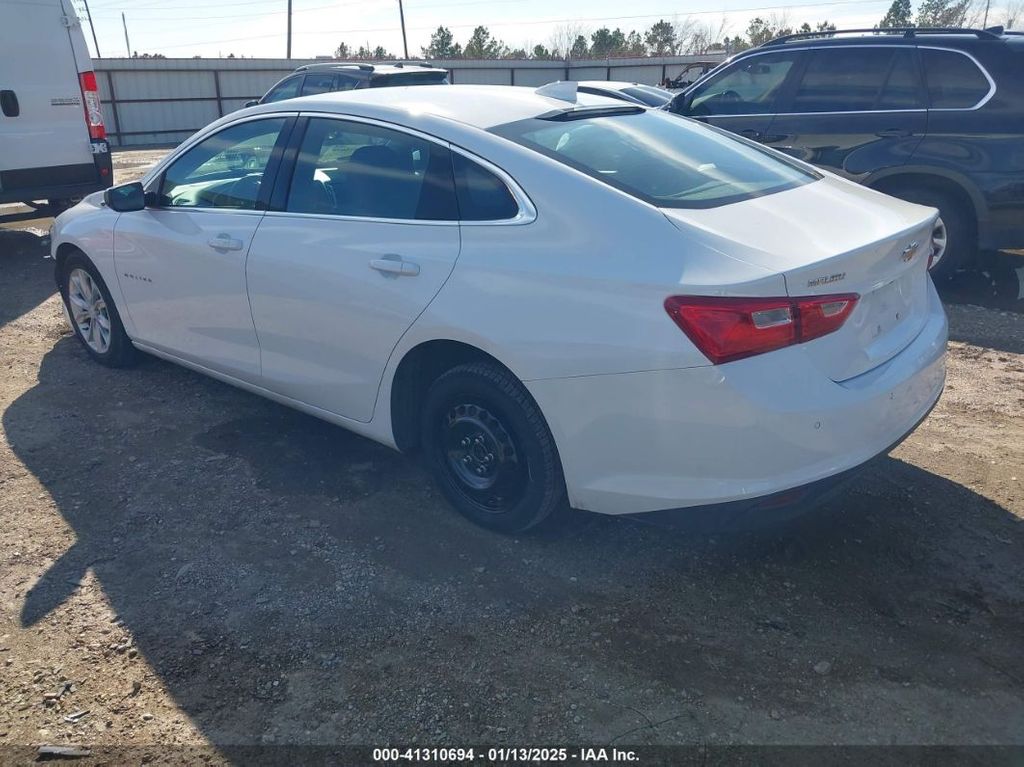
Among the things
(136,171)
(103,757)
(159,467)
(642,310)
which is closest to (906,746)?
(642,310)

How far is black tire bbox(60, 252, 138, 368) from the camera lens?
17.2 feet

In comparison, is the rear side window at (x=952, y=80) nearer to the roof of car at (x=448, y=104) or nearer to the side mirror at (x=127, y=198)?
the roof of car at (x=448, y=104)

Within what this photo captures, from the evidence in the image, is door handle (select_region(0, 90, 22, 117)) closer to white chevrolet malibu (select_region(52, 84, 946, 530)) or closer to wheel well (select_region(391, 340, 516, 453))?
white chevrolet malibu (select_region(52, 84, 946, 530))

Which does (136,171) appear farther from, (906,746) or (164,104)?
(906,746)

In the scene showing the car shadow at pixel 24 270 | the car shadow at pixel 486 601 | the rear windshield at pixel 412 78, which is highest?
the rear windshield at pixel 412 78

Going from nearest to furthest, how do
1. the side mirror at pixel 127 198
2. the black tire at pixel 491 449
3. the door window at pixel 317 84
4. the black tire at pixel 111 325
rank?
the black tire at pixel 491 449 → the side mirror at pixel 127 198 → the black tire at pixel 111 325 → the door window at pixel 317 84

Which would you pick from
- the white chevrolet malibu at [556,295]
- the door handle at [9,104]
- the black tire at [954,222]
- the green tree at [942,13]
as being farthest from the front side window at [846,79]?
the green tree at [942,13]

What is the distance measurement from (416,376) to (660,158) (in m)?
1.36

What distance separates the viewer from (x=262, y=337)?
414 centimetres

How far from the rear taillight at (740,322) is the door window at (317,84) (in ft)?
35.7

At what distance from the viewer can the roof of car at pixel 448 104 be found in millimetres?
3619

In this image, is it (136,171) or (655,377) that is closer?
(655,377)

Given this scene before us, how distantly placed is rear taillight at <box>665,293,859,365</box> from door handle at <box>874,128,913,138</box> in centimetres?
490

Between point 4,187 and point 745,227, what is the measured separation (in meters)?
7.87
